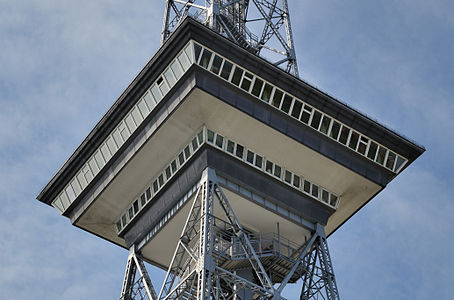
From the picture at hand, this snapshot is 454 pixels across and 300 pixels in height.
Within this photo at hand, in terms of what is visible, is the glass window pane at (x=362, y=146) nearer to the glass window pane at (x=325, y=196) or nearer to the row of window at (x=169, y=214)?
the glass window pane at (x=325, y=196)

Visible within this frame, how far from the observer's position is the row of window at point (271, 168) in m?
58.8

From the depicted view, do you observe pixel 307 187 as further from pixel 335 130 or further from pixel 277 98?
pixel 277 98

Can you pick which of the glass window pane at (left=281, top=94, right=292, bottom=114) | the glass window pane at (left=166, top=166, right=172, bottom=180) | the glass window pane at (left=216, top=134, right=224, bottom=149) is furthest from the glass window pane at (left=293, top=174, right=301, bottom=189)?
the glass window pane at (left=166, top=166, right=172, bottom=180)

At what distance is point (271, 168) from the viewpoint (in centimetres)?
6012

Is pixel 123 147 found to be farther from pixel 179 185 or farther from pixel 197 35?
pixel 197 35

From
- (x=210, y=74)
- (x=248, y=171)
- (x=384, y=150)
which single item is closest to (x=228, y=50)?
(x=210, y=74)

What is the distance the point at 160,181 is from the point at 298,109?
9.55 m

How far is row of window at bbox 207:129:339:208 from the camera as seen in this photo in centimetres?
5881

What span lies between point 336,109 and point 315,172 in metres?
4.12

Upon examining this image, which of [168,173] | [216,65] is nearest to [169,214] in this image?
[168,173]

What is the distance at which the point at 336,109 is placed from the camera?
2370 inches

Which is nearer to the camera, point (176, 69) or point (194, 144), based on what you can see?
point (176, 69)

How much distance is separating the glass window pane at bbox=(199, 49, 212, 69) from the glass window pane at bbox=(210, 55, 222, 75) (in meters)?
0.36

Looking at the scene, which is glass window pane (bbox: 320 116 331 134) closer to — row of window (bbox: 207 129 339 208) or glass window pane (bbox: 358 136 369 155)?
glass window pane (bbox: 358 136 369 155)
